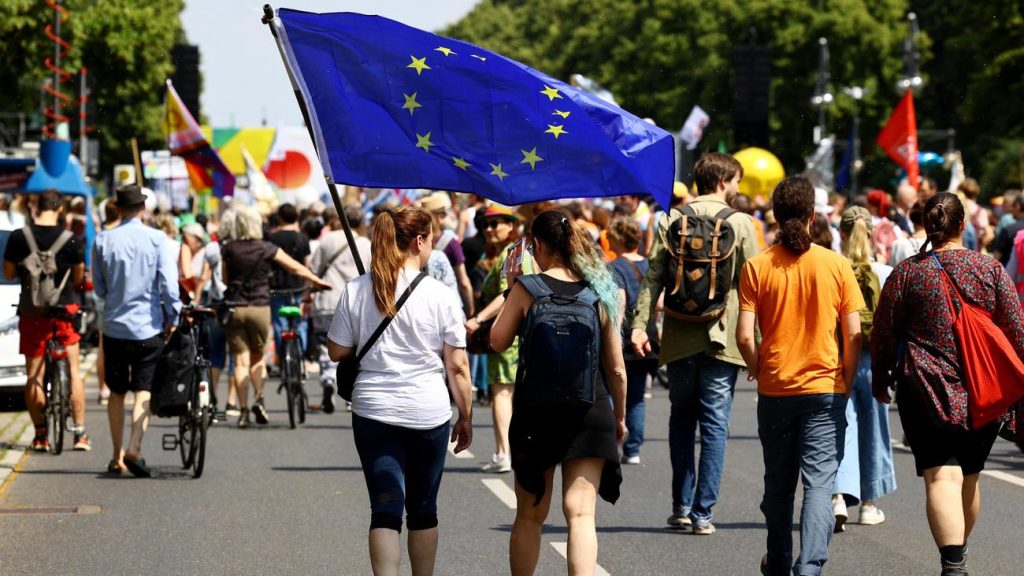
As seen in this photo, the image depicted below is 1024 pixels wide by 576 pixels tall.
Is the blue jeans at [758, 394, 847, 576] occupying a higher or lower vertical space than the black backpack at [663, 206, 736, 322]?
lower

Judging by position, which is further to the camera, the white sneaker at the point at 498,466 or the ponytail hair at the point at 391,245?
the white sneaker at the point at 498,466

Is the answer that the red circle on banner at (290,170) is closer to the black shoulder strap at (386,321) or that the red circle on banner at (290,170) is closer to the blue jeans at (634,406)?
the blue jeans at (634,406)

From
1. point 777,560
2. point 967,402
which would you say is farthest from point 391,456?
point 967,402

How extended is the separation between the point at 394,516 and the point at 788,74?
6086cm

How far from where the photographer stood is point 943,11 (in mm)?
72375

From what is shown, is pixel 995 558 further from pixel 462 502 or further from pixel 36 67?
pixel 36 67

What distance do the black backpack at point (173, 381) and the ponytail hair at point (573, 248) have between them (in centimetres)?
510

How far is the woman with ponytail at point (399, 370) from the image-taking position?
6.39 m

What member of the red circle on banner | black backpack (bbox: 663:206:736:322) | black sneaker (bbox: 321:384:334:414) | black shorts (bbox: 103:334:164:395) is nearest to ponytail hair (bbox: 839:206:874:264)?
black backpack (bbox: 663:206:736:322)

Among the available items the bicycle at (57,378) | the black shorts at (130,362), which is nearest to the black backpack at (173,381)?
the black shorts at (130,362)

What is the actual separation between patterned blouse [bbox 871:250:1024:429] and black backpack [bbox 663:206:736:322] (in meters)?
1.70

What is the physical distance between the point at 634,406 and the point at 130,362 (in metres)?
3.25

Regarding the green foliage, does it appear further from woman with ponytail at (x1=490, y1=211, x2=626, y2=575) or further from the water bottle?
woman with ponytail at (x1=490, y1=211, x2=626, y2=575)

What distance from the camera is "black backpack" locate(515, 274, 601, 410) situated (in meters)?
6.41
